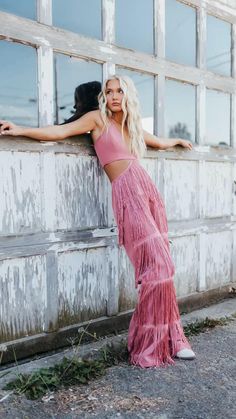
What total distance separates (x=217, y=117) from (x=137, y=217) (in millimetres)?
1854

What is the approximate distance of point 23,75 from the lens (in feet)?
8.51

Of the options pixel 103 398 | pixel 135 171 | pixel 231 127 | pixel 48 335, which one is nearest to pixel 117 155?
pixel 135 171

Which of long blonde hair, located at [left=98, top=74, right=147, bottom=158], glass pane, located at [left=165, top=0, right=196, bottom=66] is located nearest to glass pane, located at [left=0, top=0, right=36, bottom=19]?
long blonde hair, located at [left=98, top=74, right=147, bottom=158]

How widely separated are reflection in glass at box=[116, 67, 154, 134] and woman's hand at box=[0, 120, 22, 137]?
1.18m

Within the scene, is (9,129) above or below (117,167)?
above

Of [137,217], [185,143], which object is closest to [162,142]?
[185,143]

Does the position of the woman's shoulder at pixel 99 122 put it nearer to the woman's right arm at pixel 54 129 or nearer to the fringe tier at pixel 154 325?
the woman's right arm at pixel 54 129

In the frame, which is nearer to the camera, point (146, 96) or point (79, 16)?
point (79, 16)

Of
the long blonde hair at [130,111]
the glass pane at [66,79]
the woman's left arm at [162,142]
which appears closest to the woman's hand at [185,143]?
the woman's left arm at [162,142]

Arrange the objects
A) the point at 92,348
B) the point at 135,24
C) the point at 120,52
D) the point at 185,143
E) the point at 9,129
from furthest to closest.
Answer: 1. the point at 185,143
2. the point at 135,24
3. the point at 120,52
4. the point at 92,348
5. the point at 9,129

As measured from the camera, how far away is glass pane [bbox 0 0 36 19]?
2.50 metres

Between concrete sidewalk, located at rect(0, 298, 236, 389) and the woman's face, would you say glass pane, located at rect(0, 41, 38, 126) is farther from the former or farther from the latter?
concrete sidewalk, located at rect(0, 298, 236, 389)

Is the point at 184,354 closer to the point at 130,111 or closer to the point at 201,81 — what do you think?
the point at 130,111

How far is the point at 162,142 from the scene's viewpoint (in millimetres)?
3273
